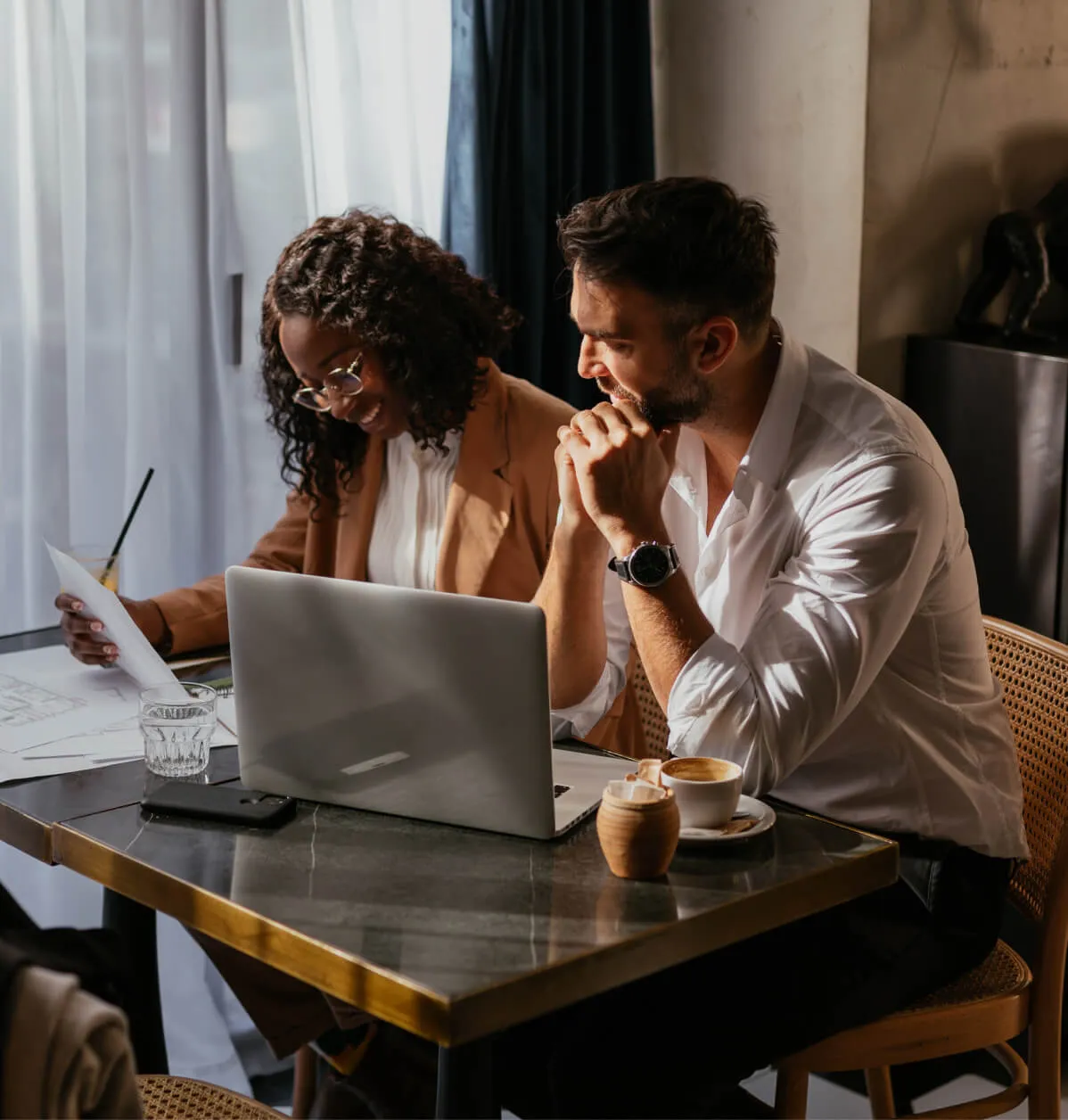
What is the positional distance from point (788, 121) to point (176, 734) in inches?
68.3

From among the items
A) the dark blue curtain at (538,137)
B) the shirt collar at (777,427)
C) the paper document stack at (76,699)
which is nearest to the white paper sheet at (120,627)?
the paper document stack at (76,699)

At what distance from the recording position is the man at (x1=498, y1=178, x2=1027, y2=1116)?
1496mm

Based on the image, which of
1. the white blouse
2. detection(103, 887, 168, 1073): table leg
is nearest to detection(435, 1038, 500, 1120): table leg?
detection(103, 887, 168, 1073): table leg

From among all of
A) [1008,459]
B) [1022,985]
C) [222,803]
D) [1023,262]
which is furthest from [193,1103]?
[1023,262]

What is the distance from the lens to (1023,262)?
259 centimetres

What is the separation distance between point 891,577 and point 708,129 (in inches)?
64.5

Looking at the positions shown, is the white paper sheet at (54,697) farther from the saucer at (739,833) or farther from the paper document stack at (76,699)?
the saucer at (739,833)

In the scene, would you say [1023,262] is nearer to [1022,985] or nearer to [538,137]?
[538,137]

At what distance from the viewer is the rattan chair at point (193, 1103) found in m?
1.45

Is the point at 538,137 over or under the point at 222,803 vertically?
over

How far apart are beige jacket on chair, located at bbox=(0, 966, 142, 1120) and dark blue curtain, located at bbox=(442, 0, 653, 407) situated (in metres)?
1.96

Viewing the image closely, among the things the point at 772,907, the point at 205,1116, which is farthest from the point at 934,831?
the point at 205,1116

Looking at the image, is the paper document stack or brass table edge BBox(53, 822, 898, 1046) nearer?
brass table edge BBox(53, 822, 898, 1046)

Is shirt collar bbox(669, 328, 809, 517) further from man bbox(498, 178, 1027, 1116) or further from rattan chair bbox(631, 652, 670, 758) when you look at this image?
rattan chair bbox(631, 652, 670, 758)
